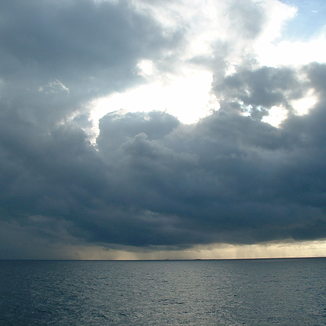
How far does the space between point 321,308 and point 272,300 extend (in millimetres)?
15209

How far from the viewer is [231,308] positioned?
77438mm

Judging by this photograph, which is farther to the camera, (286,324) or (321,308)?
(321,308)

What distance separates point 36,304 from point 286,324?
5985 centimetres

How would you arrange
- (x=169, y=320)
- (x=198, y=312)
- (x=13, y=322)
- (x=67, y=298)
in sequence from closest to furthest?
(x=13, y=322) → (x=169, y=320) → (x=198, y=312) → (x=67, y=298)

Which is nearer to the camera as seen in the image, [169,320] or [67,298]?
[169,320]

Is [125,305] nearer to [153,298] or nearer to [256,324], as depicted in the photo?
[153,298]

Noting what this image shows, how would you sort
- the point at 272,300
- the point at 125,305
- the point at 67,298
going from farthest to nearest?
the point at 67,298, the point at 272,300, the point at 125,305

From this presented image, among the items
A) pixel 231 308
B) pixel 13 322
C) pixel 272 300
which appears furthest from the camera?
pixel 272 300

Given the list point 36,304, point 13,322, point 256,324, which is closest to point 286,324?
point 256,324

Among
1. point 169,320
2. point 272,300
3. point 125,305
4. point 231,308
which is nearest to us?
point 169,320

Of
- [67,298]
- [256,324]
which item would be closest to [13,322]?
[67,298]

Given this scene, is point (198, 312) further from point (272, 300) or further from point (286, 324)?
point (272, 300)

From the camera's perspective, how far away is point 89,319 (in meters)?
64.6

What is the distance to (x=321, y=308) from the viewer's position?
7600cm
